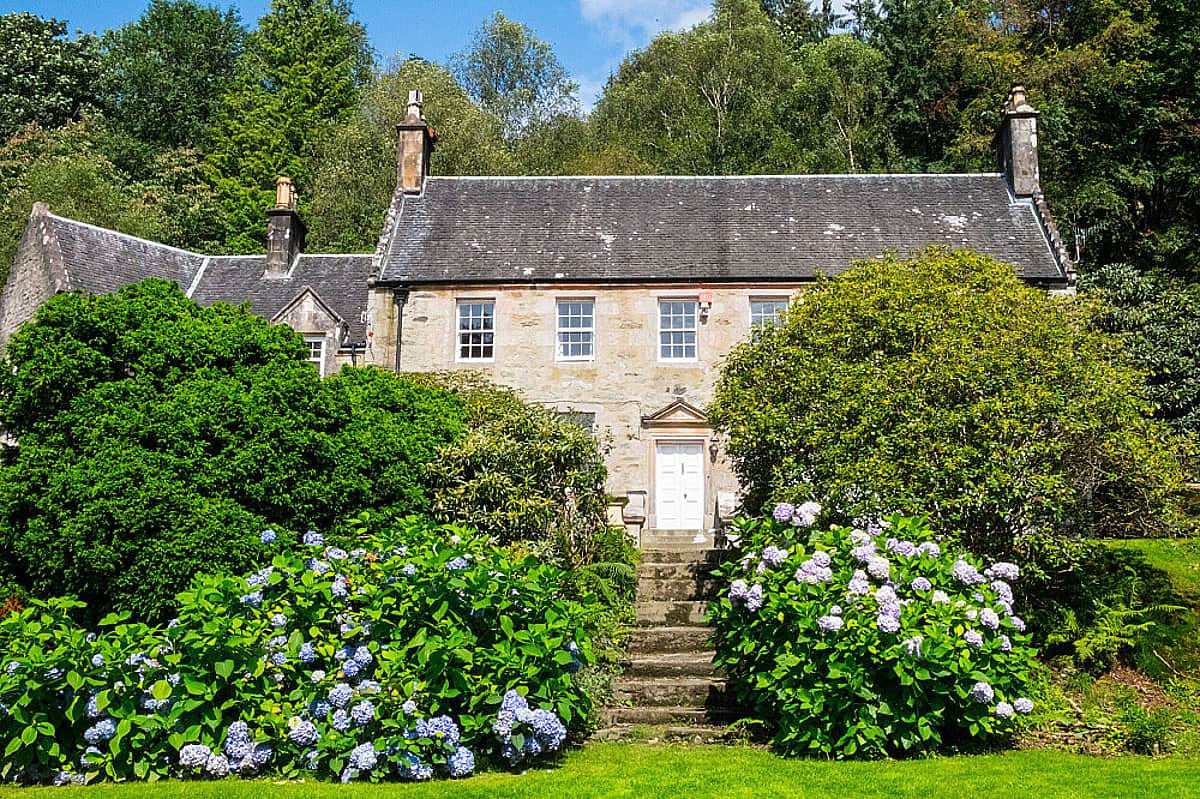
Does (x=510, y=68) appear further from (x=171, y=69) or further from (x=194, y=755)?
(x=194, y=755)

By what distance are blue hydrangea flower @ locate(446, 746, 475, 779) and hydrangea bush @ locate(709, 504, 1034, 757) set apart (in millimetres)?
2954

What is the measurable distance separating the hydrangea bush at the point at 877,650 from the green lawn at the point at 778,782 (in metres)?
0.42

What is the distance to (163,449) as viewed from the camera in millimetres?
12328

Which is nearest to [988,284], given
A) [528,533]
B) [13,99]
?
[528,533]

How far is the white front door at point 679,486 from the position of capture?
24.0 metres

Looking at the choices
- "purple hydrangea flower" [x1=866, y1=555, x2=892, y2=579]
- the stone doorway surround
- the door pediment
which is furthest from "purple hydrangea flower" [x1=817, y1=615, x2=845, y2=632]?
the door pediment

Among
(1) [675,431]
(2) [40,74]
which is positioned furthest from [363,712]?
(2) [40,74]

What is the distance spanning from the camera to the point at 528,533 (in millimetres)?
15047

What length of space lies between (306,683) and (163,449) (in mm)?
4132

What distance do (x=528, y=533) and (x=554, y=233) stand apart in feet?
40.5

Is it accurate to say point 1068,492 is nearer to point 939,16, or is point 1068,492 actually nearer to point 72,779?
point 72,779

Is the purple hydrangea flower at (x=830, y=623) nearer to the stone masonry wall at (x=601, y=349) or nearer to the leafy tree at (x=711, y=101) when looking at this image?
the stone masonry wall at (x=601, y=349)

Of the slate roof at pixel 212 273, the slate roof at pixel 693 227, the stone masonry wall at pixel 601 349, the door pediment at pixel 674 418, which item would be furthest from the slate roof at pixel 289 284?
the door pediment at pixel 674 418

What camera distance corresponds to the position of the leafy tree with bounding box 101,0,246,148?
165ft
